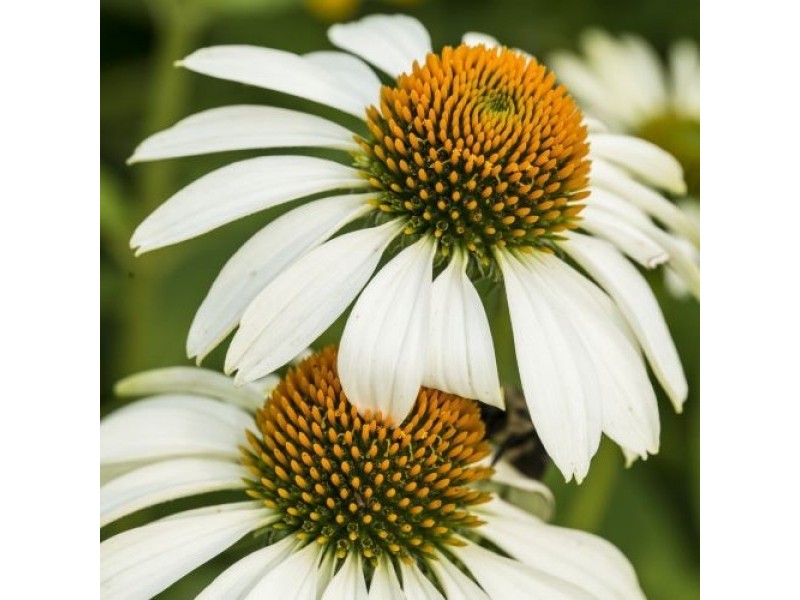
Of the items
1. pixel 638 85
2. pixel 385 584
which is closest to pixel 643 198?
pixel 385 584

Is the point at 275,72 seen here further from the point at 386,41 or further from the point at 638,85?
the point at 638,85

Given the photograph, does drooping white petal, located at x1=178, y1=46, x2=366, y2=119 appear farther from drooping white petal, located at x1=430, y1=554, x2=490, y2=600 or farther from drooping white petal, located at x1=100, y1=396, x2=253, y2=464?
drooping white petal, located at x1=430, y1=554, x2=490, y2=600

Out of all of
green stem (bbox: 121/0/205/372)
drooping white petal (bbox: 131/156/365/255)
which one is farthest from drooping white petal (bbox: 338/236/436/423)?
green stem (bbox: 121/0/205/372)

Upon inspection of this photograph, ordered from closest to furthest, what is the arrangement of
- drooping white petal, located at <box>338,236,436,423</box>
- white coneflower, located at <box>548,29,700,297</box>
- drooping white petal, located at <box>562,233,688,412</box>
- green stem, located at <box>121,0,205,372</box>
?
drooping white petal, located at <box>338,236,436,423</box>, drooping white petal, located at <box>562,233,688,412</box>, green stem, located at <box>121,0,205,372</box>, white coneflower, located at <box>548,29,700,297</box>
